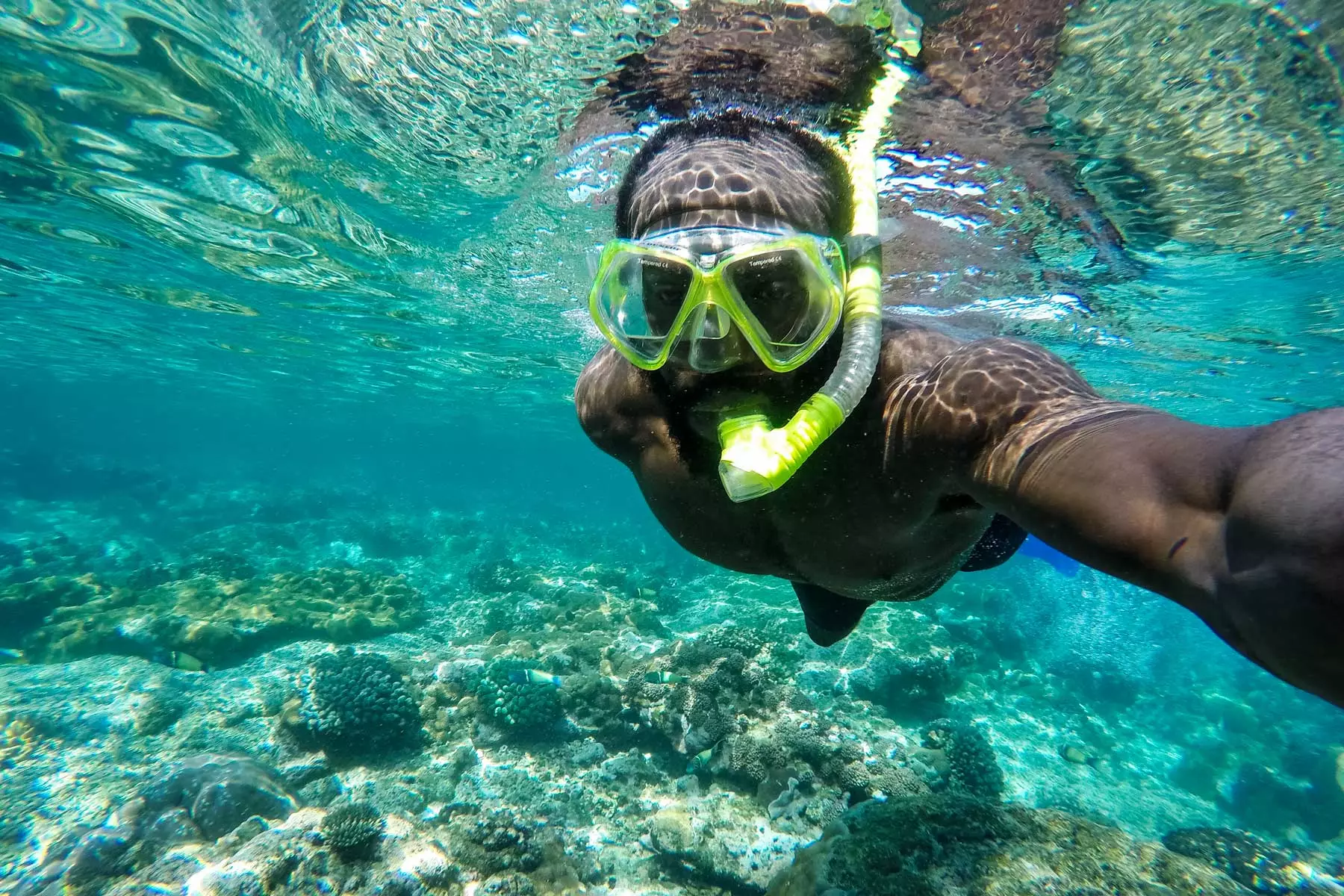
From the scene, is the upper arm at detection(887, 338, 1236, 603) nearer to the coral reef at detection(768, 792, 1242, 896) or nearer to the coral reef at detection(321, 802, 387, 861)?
the coral reef at detection(768, 792, 1242, 896)

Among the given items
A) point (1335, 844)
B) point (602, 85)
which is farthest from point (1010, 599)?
point (602, 85)

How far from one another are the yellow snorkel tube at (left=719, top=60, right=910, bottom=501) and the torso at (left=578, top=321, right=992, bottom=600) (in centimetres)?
24

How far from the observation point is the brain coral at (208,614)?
12844mm

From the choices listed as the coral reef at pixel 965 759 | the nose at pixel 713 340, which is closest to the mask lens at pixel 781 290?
the nose at pixel 713 340

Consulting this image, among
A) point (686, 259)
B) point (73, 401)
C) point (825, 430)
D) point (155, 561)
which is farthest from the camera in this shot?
point (73, 401)

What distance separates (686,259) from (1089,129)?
706cm

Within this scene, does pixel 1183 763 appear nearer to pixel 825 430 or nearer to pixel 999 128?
pixel 999 128

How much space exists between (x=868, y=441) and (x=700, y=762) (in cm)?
727

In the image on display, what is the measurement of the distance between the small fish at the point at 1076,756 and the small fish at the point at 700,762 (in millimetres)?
9485

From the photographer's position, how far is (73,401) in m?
74.8

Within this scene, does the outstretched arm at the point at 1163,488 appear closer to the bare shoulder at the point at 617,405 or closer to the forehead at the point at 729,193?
the forehead at the point at 729,193

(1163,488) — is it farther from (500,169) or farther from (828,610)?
(500,169)

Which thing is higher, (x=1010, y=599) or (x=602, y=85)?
(x=602, y=85)

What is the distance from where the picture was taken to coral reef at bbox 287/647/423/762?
865cm
